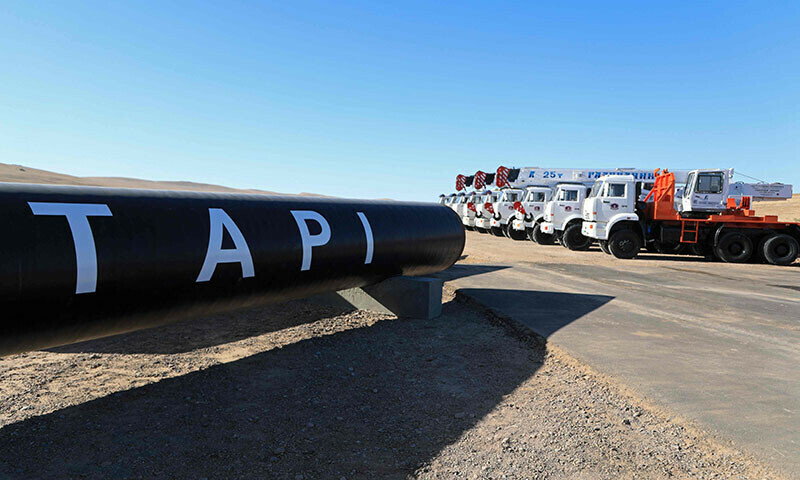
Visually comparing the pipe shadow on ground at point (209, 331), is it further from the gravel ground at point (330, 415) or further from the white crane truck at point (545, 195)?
the white crane truck at point (545, 195)

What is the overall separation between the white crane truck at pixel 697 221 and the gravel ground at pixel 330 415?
12.5 meters

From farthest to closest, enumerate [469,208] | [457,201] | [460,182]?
[457,201] → [460,182] → [469,208]

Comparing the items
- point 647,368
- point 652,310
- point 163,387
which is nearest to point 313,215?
point 163,387

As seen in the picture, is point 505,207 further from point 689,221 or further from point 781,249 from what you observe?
point 781,249

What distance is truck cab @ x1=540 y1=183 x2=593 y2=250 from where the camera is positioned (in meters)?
19.8

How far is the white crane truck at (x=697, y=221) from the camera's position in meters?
16.7

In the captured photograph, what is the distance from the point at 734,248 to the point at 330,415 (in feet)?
55.4

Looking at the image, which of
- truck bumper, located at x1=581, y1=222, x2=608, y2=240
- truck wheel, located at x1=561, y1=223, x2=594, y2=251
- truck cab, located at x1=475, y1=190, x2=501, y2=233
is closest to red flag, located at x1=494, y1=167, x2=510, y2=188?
truck cab, located at x1=475, y1=190, x2=501, y2=233

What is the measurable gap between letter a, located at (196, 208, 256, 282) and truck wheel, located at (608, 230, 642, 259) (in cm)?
1452

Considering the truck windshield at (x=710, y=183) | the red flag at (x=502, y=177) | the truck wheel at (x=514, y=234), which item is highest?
the red flag at (x=502, y=177)

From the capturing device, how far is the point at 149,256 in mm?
4266

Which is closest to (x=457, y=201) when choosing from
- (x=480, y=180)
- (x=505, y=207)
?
(x=480, y=180)

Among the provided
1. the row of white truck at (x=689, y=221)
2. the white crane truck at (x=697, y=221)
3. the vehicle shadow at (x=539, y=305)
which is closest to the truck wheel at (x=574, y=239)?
the row of white truck at (x=689, y=221)

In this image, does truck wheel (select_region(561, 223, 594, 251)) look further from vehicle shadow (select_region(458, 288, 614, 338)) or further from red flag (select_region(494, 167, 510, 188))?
vehicle shadow (select_region(458, 288, 614, 338))
